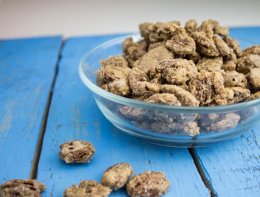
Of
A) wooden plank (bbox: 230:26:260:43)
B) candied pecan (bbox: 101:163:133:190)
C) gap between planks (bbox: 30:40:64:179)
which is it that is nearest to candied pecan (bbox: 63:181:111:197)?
candied pecan (bbox: 101:163:133:190)

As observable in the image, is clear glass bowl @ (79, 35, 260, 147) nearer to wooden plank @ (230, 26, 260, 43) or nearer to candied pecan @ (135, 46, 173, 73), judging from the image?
candied pecan @ (135, 46, 173, 73)

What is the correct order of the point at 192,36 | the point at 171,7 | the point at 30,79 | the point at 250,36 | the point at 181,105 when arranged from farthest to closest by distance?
the point at 171,7 < the point at 250,36 < the point at 30,79 < the point at 192,36 < the point at 181,105

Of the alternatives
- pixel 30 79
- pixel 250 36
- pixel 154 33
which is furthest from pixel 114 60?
pixel 250 36

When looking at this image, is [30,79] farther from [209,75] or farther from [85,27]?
[209,75]

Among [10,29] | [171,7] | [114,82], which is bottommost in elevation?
[10,29]

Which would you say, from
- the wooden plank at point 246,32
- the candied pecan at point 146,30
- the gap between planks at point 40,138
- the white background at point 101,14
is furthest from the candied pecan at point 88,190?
the white background at point 101,14
